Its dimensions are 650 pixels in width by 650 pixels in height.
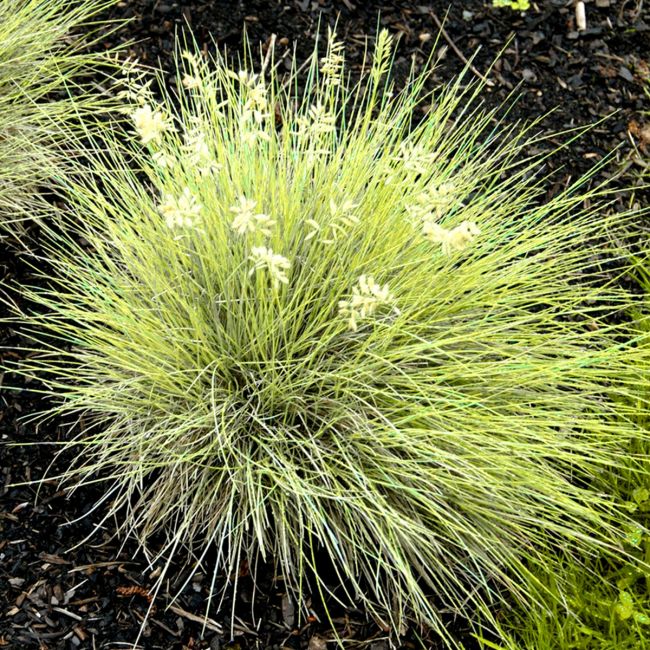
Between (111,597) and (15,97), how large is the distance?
193 centimetres

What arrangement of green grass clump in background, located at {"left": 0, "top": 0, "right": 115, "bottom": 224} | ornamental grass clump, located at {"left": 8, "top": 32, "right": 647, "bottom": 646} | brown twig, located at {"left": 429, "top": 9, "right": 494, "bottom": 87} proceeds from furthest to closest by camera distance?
1. brown twig, located at {"left": 429, "top": 9, "right": 494, "bottom": 87}
2. green grass clump in background, located at {"left": 0, "top": 0, "right": 115, "bottom": 224}
3. ornamental grass clump, located at {"left": 8, "top": 32, "right": 647, "bottom": 646}

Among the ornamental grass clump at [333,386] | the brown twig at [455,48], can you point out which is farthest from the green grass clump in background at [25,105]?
the brown twig at [455,48]

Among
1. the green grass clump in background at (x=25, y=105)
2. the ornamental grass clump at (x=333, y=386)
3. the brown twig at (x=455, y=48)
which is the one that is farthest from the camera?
the brown twig at (x=455, y=48)

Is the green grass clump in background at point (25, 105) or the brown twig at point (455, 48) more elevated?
the brown twig at point (455, 48)

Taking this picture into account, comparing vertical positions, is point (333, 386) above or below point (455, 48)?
below

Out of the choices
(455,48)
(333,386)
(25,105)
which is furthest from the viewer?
(455,48)

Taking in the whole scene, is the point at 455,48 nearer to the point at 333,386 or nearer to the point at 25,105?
the point at 25,105

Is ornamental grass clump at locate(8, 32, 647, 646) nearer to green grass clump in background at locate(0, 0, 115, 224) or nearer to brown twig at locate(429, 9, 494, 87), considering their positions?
green grass clump in background at locate(0, 0, 115, 224)

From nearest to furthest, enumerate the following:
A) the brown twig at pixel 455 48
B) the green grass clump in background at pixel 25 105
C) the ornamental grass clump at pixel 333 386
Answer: the ornamental grass clump at pixel 333 386, the green grass clump in background at pixel 25 105, the brown twig at pixel 455 48

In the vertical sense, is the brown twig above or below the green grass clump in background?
above

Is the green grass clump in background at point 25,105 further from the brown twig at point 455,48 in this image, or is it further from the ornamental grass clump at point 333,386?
the brown twig at point 455,48

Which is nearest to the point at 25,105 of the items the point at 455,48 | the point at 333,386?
the point at 333,386

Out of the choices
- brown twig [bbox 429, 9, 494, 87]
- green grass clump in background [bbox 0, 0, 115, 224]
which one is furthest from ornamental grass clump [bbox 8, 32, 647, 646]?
brown twig [bbox 429, 9, 494, 87]

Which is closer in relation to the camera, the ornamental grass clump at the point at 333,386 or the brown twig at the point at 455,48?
the ornamental grass clump at the point at 333,386
